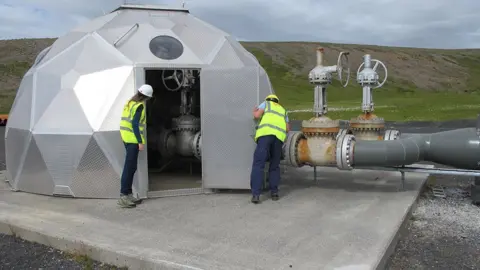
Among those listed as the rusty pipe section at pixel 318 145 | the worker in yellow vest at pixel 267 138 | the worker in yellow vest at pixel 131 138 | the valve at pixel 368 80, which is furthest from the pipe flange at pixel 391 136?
the worker in yellow vest at pixel 131 138

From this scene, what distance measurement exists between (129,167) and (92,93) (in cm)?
151

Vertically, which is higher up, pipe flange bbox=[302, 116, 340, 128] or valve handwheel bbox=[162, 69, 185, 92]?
valve handwheel bbox=[162, 69, 185, 92]

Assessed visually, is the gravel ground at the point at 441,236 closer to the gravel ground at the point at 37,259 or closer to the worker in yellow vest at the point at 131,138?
the gravel ground at the point at 37,259

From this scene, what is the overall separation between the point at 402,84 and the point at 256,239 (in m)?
63.2

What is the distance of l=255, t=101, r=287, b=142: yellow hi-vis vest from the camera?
737 centimetres

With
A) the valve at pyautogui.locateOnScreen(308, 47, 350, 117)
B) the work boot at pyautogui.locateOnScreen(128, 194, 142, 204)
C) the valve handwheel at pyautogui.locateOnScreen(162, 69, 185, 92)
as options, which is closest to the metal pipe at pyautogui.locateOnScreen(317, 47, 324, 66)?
the valve at pyautogui.locateOnScreen(308, 47, 350, 117)

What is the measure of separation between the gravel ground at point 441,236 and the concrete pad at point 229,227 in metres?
0.25

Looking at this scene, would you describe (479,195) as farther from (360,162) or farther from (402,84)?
(402,84)

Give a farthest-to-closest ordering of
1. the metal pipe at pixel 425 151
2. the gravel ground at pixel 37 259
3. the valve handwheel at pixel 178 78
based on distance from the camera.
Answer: the valve handwheel at pixel 178 78, the metal pipe at pixel 425 151, the gravel ground at pixel 37 259

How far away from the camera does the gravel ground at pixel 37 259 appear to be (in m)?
5.11

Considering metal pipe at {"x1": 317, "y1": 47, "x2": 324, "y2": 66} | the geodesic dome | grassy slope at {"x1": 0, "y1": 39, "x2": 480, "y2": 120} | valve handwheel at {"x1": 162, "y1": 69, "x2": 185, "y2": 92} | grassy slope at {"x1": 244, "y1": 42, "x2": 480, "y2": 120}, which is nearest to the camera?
the geodesic dome

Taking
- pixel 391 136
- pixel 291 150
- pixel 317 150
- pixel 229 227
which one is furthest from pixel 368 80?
pixel 229 227

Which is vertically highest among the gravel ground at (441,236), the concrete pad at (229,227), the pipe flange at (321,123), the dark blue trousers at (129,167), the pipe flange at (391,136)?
the pipe flange at (321,123)

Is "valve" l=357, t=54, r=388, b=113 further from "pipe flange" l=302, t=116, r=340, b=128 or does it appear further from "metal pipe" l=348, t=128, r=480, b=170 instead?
"metal pipe" l=348, t=128, r=480, b=170
